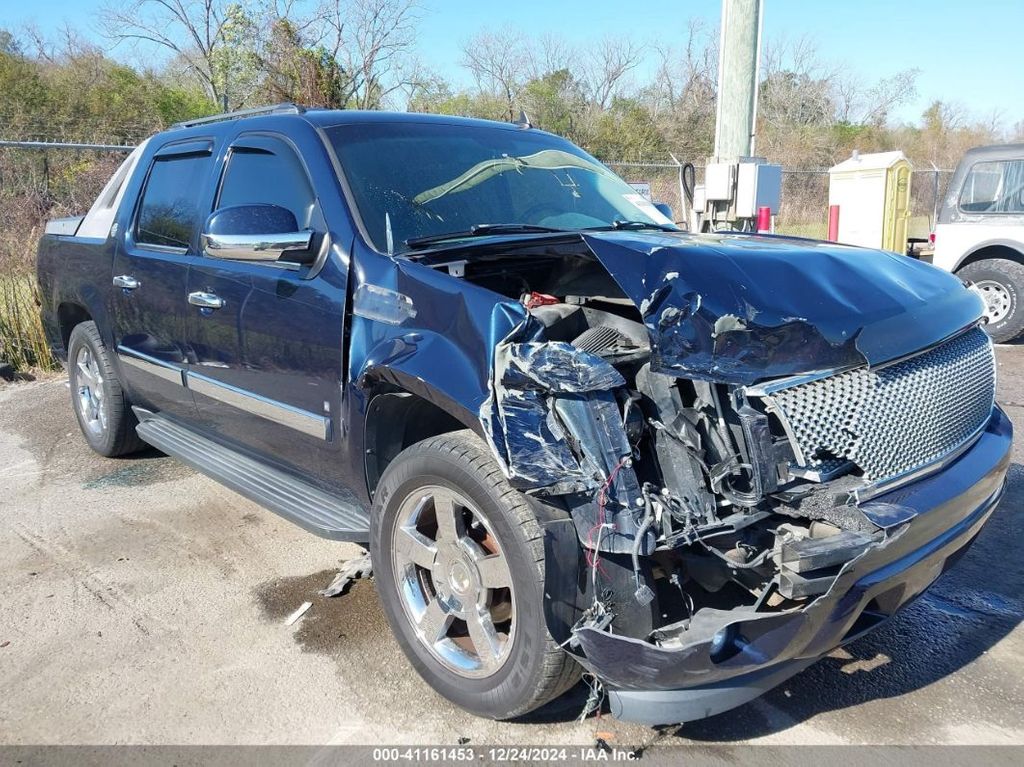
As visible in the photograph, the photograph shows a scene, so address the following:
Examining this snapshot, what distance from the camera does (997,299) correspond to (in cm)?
838

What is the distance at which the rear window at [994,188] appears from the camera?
27.6 ft

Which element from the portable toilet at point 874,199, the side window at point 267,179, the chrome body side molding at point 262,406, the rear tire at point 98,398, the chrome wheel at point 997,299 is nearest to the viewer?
the chrome body side molding at point 262,406

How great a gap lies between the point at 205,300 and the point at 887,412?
2.85m

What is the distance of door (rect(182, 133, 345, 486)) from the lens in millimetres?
3109

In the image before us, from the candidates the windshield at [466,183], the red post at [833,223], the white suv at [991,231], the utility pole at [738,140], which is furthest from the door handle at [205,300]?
the red post at [833,223]

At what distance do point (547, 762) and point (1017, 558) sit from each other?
8.48 feet

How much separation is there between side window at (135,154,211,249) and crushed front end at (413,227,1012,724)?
2363 millimetres

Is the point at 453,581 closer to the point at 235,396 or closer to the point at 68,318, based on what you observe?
the point at 235,396

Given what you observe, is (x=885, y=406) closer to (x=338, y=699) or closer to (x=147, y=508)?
(x=338, y=699)

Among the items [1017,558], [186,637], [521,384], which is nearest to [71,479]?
[186,637]

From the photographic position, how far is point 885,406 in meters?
2.43

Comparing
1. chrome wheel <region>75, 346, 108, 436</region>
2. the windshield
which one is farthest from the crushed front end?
chrome wheel <region>75, 346, 108, 436</region>

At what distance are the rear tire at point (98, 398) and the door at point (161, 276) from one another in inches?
11.7

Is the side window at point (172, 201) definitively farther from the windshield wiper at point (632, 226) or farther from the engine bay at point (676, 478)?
the engine bay at point (676, 478)
